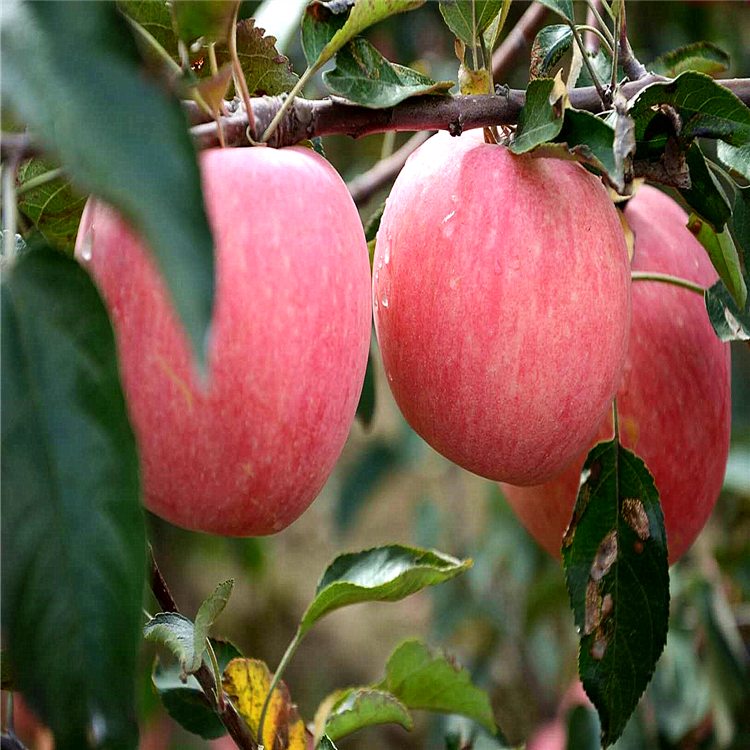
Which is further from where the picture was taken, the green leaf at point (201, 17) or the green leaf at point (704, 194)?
the green leaf at point (704, 194)

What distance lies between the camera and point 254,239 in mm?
365

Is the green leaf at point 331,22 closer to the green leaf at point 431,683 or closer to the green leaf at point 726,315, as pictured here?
the green leaf at point 726,315

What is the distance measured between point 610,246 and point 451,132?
85 mm

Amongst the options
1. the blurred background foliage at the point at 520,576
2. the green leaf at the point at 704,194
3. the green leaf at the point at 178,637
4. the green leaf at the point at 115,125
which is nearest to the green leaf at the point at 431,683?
the blurred background foliage at the point at 520,576

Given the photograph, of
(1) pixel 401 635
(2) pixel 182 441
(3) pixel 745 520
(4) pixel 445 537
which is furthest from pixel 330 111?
(1) pixel 401 635

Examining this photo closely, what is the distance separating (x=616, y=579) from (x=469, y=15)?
→ 11.0 inches

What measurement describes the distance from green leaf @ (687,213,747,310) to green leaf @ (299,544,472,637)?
184 mm

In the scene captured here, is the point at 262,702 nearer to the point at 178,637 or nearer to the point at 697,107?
the point at 178,637

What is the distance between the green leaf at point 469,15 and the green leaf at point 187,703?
1.13 feet

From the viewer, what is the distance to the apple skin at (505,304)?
422mm

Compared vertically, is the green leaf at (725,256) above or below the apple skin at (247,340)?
below

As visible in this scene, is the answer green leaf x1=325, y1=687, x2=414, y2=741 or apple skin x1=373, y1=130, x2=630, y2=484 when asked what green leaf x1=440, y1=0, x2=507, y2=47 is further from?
green leaf x1=325, y1=687, x2=414, y2=741

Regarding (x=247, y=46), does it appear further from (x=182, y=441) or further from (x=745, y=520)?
(x=745, y=520)

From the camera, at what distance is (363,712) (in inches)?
20.8
